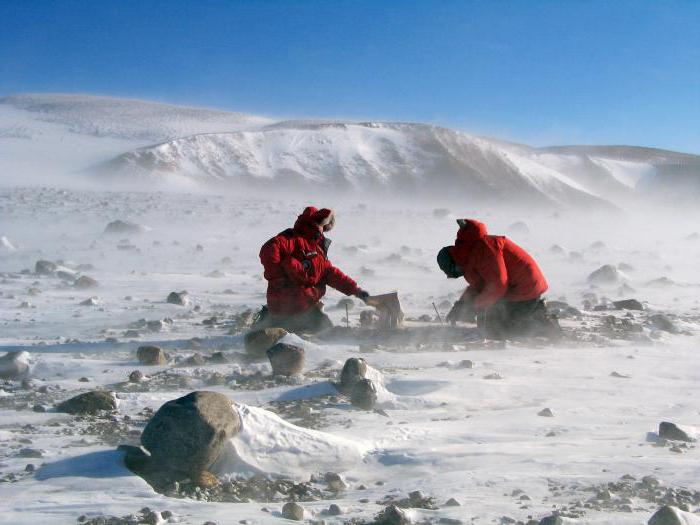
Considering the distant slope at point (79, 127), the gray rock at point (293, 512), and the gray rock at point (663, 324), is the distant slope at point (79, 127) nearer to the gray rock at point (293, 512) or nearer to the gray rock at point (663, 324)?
the gray rock at point (663, 324)

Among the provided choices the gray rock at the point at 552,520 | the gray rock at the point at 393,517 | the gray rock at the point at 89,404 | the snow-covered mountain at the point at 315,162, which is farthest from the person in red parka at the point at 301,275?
the snow-covered mountain at the point at 315,162

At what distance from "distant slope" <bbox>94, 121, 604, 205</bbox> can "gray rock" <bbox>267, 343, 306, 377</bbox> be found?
2411 centimetres

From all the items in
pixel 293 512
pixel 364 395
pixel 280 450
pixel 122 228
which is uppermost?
pixel 122 228

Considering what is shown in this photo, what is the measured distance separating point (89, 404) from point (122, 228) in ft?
36.5

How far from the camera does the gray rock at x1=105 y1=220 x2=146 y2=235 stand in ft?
49.0

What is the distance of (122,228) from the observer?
1505 centimetres

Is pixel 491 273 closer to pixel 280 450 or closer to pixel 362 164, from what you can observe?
pixel 280 450

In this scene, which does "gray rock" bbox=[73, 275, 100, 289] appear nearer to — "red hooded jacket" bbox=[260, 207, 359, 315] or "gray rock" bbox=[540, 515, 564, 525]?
"red hooded jacket" bbox=[260, 207, 359, 315]

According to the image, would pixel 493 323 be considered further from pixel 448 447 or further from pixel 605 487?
pixel 605 487

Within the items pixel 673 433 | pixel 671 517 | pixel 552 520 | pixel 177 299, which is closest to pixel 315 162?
pixel 177 299

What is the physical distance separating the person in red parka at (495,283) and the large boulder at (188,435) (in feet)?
11.3

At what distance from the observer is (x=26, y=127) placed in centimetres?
4216

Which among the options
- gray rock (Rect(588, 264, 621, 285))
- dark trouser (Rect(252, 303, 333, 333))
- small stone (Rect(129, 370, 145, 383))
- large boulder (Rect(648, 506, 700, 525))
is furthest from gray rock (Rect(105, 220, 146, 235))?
large boulder (Rect(648, 506, 700, 525))

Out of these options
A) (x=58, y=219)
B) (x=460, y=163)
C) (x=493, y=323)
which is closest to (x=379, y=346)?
(x=493, y=323)
